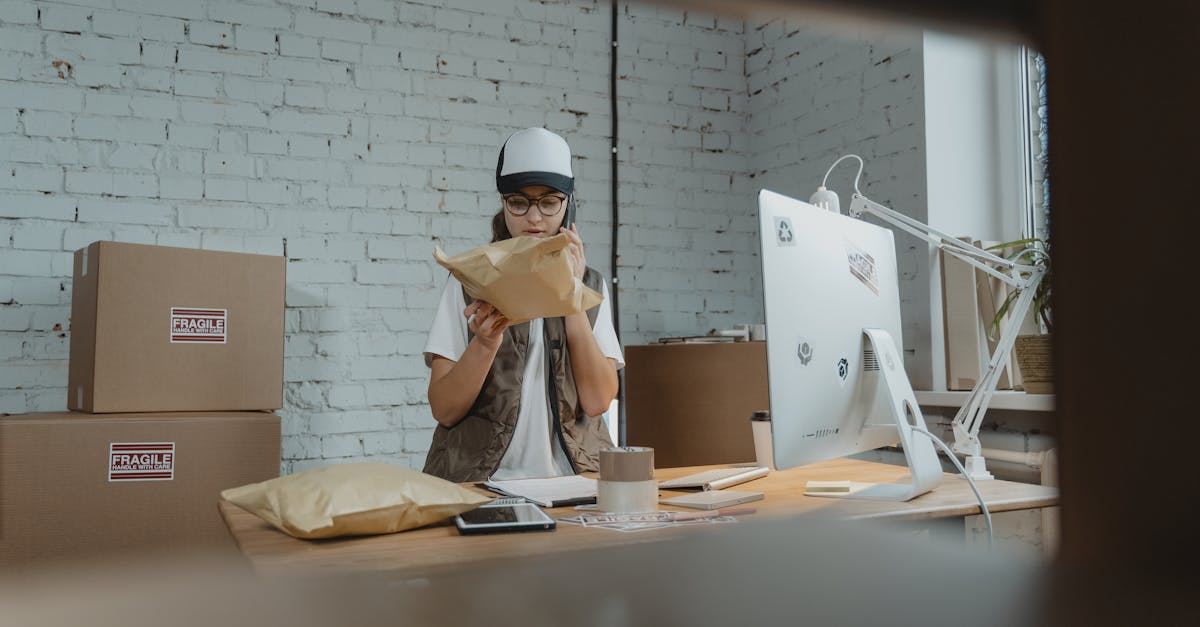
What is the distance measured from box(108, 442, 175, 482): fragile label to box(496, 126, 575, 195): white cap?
105cm

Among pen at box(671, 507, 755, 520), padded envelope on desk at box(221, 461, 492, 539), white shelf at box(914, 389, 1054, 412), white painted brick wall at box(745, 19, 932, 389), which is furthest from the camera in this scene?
white painted brick wall at box(745, 19, 932, 389)

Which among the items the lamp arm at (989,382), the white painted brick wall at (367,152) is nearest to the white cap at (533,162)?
the lamp arm at (989,382)

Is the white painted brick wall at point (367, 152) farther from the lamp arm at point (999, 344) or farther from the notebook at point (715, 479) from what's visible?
the notebook at point (715, 479)

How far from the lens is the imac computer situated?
101cm

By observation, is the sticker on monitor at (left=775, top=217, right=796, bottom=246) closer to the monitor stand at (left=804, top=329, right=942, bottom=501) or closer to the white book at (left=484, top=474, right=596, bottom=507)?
the monitor stand at (left=804, top=329, right=942, bottom=501)

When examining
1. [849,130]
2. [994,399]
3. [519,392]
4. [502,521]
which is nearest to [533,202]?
[519,392]

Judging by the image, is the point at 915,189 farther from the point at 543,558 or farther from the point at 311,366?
the point at 543,558

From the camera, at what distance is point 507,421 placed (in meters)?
1.73

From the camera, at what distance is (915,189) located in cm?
257

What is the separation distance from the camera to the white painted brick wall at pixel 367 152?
2.40m

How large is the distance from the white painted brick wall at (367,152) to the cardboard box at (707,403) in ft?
1.82

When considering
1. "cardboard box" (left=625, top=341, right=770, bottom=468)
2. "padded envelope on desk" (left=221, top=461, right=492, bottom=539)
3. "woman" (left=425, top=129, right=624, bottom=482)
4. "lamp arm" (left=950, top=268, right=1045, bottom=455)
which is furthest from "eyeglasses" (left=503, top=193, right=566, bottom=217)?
"cardboard box" (left=625, top=341, right=770, bottom=468)

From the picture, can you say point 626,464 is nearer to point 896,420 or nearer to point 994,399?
point 896,420

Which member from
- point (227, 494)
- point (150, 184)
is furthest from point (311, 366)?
point (227, 494)
